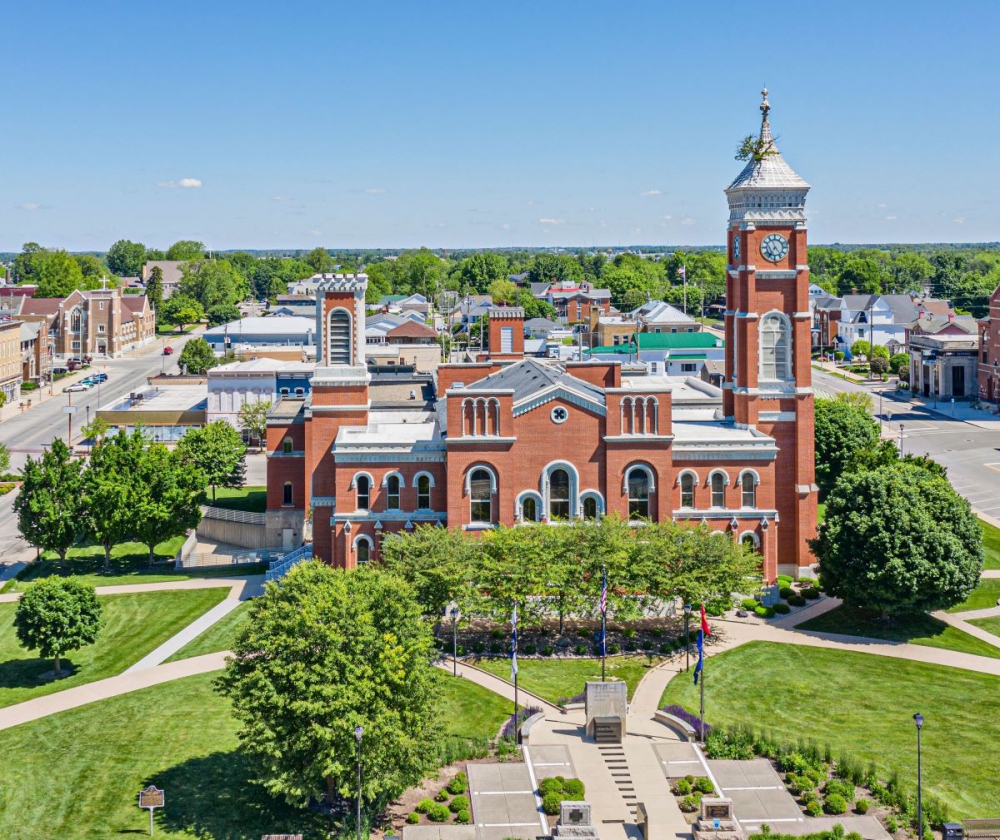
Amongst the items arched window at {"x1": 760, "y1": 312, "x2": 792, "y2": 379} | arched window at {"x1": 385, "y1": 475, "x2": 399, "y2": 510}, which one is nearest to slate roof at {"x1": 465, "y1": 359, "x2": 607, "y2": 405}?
arched window at {"x1": 385, "y1": 475, "x2": 399, "y2": 510}

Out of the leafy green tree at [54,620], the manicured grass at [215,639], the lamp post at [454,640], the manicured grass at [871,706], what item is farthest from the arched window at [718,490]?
the leafy green tree at [54,620]

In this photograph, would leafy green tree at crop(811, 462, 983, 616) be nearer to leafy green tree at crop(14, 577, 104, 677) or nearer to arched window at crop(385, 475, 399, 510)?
arched window at crop(385, 475, 399, 510)

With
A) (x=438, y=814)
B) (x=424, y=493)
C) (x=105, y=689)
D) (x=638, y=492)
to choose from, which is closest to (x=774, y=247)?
(x=638, y=492)

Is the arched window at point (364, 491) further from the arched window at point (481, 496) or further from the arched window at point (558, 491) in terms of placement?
the arched window at point (558, 491)

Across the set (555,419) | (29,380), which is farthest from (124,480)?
(29,380)

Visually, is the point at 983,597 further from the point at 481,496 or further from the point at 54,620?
the point at 54,620

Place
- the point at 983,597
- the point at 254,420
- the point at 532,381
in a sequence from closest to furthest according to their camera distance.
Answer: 1. the point at 983,597
2. the point at 532,381
3. the point at 254,420
